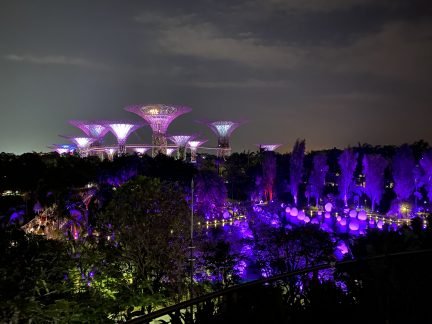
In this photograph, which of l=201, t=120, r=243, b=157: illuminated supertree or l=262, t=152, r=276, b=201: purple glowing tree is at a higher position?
l=201, t=120, r=243, b=157: illuminated supertree

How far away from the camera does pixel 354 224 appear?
92.1 ft

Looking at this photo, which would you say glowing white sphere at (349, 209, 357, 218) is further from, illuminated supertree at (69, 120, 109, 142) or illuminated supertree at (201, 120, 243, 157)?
illuminated supertree at (69, 120, 109, 142)

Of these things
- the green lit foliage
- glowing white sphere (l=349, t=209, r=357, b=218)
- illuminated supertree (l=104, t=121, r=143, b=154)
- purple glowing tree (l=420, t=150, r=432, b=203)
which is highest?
illuminated supertree (l=104, t=121, r=143, b=154)

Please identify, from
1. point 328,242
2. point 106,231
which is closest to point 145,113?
point 328,242

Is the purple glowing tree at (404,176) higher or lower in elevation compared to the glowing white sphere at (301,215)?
higher

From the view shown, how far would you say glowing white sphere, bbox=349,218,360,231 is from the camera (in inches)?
1092

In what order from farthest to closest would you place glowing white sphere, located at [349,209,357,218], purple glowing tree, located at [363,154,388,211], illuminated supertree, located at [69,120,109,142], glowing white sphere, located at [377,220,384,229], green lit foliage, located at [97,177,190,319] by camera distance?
illuminated supertree, located at [69,120,109,142] → purple glowing tree, located at [363,154,388,211] → glowing white sphere, located at [349,209,357,218] → glowing white sphere, located at [377,220,384,229] → green lit foliage, located at [97,177,190,319]

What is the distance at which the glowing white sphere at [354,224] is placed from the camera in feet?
91.0

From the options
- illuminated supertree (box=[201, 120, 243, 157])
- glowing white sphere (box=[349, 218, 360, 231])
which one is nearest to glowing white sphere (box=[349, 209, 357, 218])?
glowing white sphere (box=[349, 218, 360, 231])

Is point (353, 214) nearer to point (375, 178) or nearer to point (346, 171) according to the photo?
point (375, 178)

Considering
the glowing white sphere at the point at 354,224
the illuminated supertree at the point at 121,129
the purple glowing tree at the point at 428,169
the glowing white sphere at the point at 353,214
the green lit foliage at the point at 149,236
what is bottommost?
the glowing white sphere at the point at 354,224

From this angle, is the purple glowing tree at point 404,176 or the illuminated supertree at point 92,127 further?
the illuminated supertree at point 92,127

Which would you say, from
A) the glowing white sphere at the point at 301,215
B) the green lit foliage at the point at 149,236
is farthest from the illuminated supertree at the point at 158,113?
the green lit foliage at the point at 149,236

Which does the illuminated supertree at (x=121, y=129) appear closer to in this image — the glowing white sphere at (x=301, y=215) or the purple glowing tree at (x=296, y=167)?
the purple glowing tree at (x=296, y=167)
